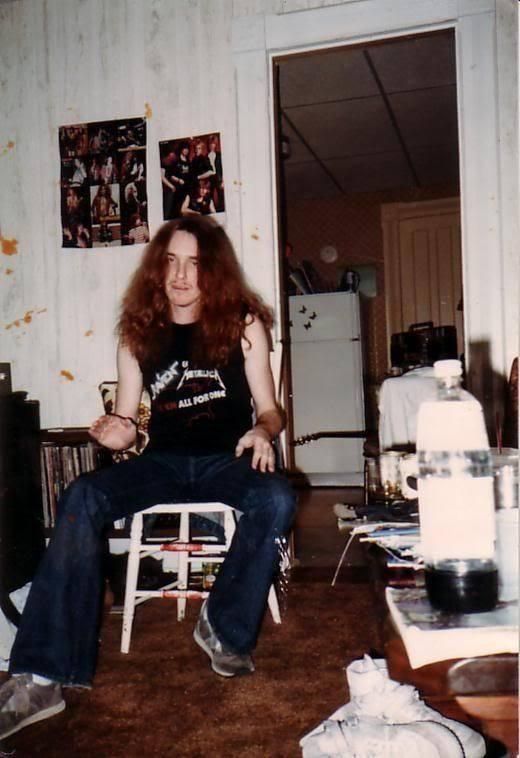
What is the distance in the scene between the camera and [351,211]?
6.20 metres

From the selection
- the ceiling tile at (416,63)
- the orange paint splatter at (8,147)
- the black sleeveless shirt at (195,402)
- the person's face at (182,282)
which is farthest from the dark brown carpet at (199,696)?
the ceiling tile at (416,63)

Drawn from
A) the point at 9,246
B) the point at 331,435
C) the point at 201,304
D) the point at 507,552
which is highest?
the point at 9,246

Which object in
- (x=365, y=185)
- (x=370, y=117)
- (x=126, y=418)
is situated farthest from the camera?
(x=365, y=185)

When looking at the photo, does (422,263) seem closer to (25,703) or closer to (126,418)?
(126,418)

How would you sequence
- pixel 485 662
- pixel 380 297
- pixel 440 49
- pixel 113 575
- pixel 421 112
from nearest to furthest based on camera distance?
pixel 485 662, pixel 113 575, pixel 440 49, pixel 421 112, pixel 380 297

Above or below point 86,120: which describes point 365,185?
above

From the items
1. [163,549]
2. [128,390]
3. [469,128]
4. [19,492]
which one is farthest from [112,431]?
[469,128]

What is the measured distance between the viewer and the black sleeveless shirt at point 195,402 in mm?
1903

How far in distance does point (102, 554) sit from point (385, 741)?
92 centimetres

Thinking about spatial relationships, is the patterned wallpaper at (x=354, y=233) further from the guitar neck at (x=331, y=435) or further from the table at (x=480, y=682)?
the table at (x=480, y=682)

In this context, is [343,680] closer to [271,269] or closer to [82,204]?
[271,269]

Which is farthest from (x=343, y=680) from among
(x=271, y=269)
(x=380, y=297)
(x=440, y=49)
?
(x=380, y=297)

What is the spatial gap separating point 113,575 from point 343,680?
1.15m

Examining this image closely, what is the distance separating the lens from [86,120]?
2.73 meters
